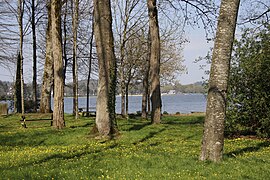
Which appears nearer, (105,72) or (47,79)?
(105,72)

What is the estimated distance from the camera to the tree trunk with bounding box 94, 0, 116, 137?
46.9 ft

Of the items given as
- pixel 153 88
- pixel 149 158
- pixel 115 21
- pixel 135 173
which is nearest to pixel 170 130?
pixel 153 88

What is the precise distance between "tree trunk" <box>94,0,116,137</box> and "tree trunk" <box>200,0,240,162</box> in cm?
602

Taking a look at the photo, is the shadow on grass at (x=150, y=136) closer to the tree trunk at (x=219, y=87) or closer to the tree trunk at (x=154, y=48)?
the tree trunk at (x=154, y=48)

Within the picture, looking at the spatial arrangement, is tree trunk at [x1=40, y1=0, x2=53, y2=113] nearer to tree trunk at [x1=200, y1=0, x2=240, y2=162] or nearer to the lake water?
the lake water

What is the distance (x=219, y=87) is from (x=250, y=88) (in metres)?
9.42

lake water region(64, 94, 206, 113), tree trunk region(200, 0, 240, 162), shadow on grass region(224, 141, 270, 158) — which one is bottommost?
lake water region(64, 94, 206, 113)

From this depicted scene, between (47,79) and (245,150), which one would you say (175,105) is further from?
(245,150)

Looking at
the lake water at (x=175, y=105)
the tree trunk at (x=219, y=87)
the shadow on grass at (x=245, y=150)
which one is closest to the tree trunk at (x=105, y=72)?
the shadow on grass at (x=245, y=150)

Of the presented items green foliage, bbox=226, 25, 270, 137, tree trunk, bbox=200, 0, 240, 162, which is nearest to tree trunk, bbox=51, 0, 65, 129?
green foliage, bbox=226, 25, 270, 137

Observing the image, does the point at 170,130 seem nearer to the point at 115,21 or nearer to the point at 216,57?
the point at 216,57

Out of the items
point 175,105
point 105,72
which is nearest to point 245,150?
point 105,72

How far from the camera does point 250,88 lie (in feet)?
57.7

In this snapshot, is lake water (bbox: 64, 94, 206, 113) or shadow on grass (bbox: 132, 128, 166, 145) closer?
shadow on grass (bbox: 132, 128, 166, 145)
